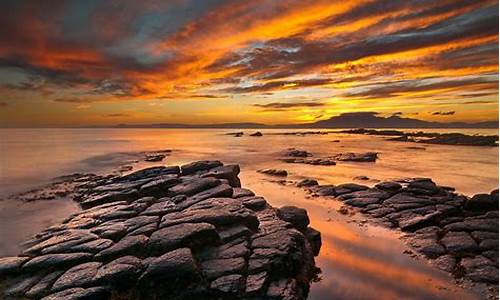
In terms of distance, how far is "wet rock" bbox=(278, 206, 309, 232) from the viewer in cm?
1479

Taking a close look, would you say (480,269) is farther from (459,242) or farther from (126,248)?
(126,248)

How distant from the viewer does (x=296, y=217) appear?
15.0 m

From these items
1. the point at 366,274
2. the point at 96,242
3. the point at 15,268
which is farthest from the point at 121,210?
the point at 366,274

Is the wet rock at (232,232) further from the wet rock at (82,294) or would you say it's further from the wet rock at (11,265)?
the wet rock at (11,265)

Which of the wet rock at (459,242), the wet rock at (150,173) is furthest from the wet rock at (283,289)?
the wet rock at (150,173)

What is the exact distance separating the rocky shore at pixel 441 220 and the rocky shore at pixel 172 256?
469 centimetres

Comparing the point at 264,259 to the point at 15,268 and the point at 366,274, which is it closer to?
the point at 366,274

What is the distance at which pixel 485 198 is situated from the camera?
683 inches

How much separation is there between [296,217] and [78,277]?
8.59 metres

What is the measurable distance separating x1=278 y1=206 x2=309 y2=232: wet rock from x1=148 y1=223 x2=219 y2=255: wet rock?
13.8 ft

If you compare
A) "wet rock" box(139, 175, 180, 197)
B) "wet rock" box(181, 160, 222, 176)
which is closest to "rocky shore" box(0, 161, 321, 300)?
"wet rock" box(139, 175, 180, 197)

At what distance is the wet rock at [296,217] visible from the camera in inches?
582

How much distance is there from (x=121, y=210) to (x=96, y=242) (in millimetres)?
3932

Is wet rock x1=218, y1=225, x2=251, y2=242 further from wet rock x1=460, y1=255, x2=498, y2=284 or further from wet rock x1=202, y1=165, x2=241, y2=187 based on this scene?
wet rock x1=202, y1=165, x2=241, y2=187
